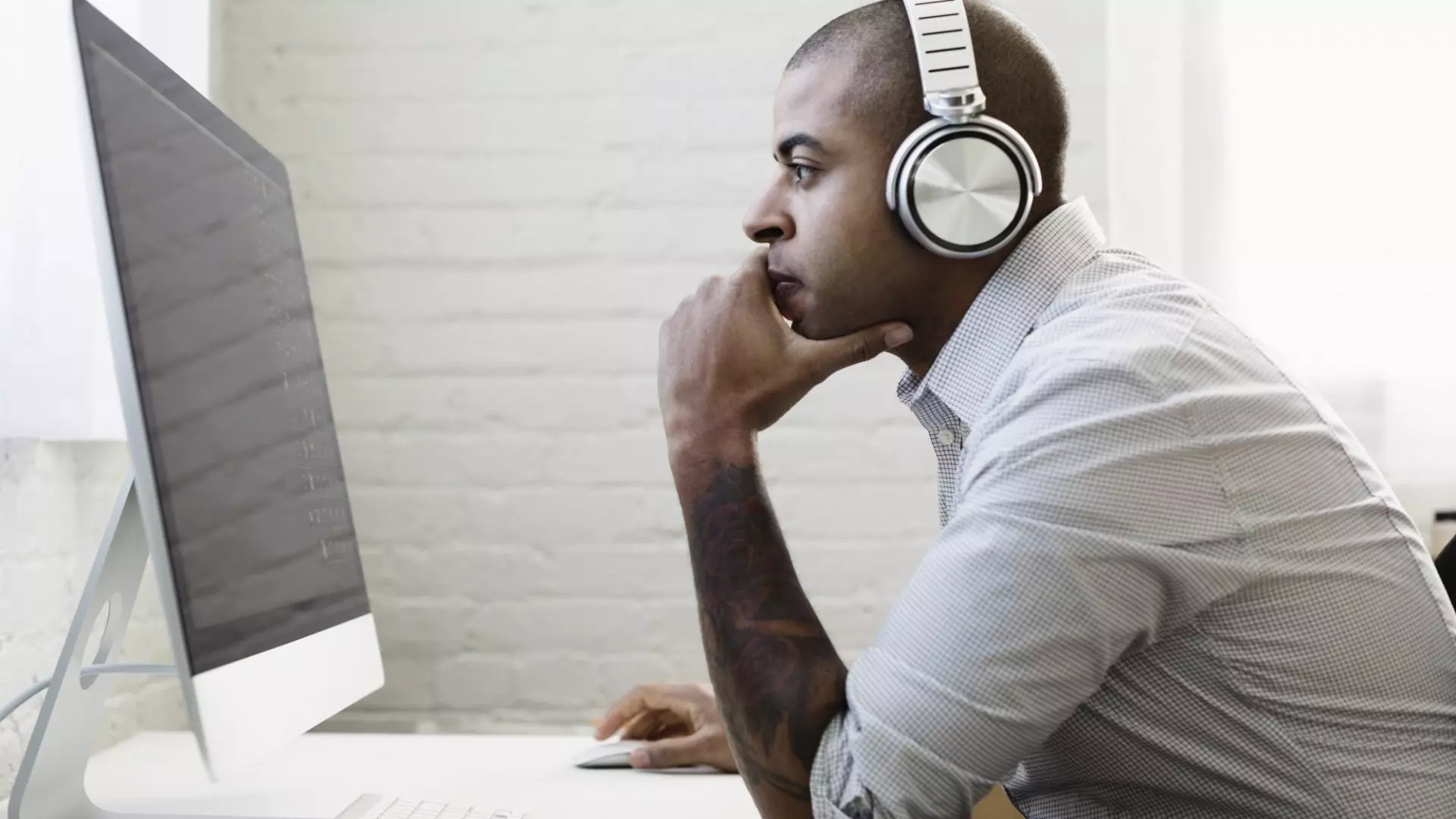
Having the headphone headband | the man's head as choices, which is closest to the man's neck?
the man's head

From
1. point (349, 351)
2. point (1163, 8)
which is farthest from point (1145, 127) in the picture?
point (349, 351)

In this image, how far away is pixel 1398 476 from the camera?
1.83 meters

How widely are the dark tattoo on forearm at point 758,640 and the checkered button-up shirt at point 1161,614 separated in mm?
31

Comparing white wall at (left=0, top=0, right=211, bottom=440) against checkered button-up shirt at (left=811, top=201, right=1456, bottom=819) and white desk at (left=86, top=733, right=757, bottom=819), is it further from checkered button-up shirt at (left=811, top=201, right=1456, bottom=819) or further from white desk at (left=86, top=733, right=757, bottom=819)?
checkered button-up shirt at (left=811, top=201, right=1456, bottom=819)

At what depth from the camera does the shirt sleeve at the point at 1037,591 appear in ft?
2.64

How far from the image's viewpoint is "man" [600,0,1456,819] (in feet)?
2.68

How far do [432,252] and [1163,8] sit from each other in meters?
1.13

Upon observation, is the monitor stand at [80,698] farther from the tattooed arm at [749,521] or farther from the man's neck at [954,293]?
the man's neck at [954,293]

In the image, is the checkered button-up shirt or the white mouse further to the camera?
the white mouse

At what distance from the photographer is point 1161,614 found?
2.77 feet

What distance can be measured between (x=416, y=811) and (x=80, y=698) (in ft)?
0.89

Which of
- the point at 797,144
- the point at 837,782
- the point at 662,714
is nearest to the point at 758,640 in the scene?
the point at 837,782

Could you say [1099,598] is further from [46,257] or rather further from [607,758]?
[46,257]

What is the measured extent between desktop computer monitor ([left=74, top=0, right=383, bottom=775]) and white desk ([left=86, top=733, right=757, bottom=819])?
4.9 inches
